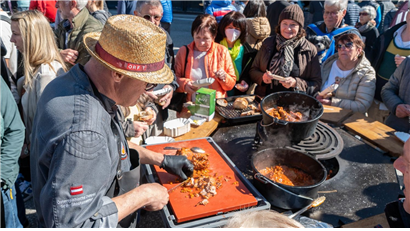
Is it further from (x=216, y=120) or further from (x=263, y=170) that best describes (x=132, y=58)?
(x=216, y=120)

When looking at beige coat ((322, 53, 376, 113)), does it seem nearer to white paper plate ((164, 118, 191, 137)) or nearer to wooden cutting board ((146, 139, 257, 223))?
→ white paper plate ((164, 118, 191, 137))

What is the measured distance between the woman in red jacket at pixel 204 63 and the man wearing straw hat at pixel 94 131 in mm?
2218

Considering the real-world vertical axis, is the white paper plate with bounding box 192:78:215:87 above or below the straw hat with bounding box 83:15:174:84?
below

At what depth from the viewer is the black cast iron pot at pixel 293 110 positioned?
2471mm

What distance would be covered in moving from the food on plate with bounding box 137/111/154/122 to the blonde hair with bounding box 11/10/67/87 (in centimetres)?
108

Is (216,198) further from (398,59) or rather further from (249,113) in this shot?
(398,59)

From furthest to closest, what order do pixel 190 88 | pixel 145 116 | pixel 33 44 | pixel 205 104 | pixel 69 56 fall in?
pixel 190 88
pixel 69 56
pixel 205 104
pixel 145 116
pixel 33 44

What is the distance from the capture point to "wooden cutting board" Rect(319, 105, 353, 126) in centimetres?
360

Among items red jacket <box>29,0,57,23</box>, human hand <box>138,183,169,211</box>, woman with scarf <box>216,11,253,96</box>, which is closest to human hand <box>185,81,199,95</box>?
woman with scarf <box>216,11,253,96</box>

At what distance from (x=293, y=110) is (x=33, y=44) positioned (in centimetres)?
294

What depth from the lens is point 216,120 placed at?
3512 millimetres

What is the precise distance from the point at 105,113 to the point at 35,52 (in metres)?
2.18

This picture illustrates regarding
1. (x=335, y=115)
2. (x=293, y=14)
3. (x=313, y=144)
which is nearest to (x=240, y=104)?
(x=313, y=144)

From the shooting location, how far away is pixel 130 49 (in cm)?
156
